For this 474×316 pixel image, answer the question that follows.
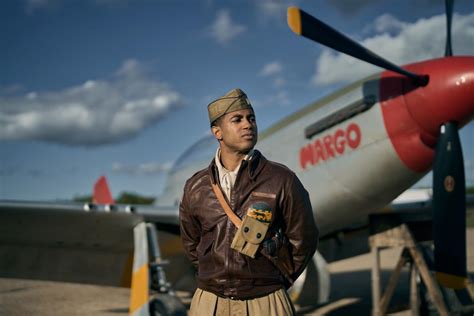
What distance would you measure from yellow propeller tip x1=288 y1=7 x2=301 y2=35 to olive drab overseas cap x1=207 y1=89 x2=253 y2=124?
2.13 meters

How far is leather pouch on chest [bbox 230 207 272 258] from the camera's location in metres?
1.62

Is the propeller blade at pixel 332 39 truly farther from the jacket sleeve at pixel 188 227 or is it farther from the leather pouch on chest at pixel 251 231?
the leather pouch on chest at pixel 251 231

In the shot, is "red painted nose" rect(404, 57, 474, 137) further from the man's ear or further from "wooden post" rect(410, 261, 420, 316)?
the man's ear

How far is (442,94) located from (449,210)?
Result: 994 millimetres

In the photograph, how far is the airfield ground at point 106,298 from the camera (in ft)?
26.5

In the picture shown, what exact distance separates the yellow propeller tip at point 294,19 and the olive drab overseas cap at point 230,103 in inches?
83.7

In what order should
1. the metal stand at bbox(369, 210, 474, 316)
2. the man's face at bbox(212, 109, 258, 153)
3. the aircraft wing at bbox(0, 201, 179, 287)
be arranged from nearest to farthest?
the man's face at bbox(212, 109, 258, 153) → the aircraft wing at bbox(0, 201, 179, 287) → the metal stand at bbox(369, 210, 474, 316)

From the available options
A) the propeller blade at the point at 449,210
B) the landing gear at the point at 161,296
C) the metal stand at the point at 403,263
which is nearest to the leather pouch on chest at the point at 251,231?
the propeller blade at the point at 449,210

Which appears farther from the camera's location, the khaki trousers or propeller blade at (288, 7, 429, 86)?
propeller blade at (288, 7, 429, 86)

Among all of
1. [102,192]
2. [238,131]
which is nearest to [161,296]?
[238,131]

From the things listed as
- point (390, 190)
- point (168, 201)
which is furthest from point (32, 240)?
point (390, 190)

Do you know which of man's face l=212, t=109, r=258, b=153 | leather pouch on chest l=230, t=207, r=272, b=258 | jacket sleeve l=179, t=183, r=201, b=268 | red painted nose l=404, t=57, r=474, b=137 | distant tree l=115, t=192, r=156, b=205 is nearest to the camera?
leather pouch on chest l=230, t=207, r=272, b=258

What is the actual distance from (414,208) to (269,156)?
2.00 meters

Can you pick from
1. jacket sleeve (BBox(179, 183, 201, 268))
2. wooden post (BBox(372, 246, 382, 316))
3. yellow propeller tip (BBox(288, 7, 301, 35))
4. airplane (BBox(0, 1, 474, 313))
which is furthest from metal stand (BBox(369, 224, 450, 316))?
jacket sleeve (BBox(179, 183, 201, 268))
